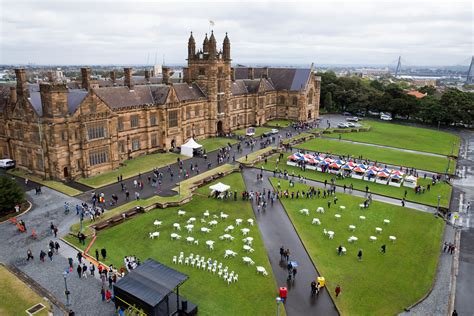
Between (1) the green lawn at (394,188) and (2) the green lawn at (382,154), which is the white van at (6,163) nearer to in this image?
(1) the green lawn at (394,188)

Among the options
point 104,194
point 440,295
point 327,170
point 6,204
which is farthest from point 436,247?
point 6,204

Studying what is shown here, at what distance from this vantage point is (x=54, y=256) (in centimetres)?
3256

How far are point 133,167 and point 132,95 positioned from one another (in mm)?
14280

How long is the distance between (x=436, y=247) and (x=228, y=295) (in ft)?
72.8

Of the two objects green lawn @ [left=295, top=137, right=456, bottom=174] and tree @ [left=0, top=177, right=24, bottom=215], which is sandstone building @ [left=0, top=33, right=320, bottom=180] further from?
green lawn @ [left=295, top=137, right=456, bottom=174]

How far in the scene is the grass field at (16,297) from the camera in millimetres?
25219

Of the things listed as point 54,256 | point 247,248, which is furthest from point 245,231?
point 54,256

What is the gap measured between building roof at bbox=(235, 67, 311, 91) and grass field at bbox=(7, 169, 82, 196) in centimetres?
6918

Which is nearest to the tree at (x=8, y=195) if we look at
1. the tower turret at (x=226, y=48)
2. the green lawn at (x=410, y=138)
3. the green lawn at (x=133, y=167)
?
the green lawn at (x=133, y=167)

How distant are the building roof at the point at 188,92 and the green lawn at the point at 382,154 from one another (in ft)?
78.9

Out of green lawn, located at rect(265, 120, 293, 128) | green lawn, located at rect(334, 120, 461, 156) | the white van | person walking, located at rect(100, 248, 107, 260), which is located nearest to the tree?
person walking, located at rect(100, 248, 107, 260)

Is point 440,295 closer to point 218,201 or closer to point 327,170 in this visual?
point 218,201

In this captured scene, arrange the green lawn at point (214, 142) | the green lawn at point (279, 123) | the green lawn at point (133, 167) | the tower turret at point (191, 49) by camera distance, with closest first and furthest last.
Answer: the green lawn at point (133, 167), the green lawn at point (214, 142), the tower turret at point (191, 49), the green lawn at point (279, 123)

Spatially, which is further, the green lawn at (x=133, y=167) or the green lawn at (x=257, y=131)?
the green lawn at (x=257, y=131)
